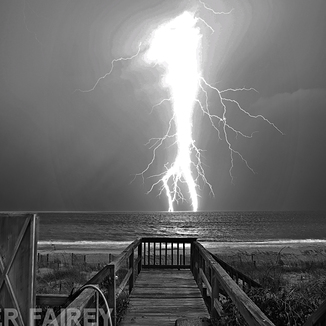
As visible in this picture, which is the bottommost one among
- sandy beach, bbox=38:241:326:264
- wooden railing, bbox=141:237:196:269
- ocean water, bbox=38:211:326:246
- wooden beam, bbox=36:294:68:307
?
ocean water, bbox=38:211:326:246

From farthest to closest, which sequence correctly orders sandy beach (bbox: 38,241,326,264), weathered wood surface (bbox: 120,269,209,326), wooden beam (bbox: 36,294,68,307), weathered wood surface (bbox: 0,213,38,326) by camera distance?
1. sandy beach (bbox: 38,241,326,264)
2. weathered wood surface (bbox: 120,269,209,326)
3. wooden beam (bbox: 36,294,68,307)
4. weathered wood surface (bbox: 0,213,38,326)

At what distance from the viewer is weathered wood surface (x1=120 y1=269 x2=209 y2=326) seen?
18.4 feet

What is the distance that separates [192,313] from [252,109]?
12171cm

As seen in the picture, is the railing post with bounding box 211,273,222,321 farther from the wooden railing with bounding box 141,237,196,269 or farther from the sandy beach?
the sandy beach

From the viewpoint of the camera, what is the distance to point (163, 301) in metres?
6.66

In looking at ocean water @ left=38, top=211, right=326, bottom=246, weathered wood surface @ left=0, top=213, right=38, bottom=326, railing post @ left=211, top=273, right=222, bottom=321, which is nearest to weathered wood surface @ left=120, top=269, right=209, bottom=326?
railing post @ left=211, top=273, right=222, bottom=321

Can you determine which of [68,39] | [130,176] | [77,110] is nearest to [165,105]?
[130,176]

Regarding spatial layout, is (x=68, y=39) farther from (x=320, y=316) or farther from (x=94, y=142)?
(x=320, y=316)

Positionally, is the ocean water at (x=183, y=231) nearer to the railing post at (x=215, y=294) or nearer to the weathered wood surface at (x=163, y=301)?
the weathered wood surface at (x=163, y=301)

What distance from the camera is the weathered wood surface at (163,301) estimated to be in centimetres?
562

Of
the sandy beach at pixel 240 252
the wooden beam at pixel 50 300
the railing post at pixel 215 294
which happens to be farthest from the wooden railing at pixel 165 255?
the wooden beam at pixel 50 300

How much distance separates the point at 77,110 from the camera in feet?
406

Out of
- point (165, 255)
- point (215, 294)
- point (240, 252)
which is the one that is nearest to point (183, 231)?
point (240, 252)

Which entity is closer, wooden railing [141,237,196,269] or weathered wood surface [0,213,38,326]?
weathered wood surface [0,213,38,326]
